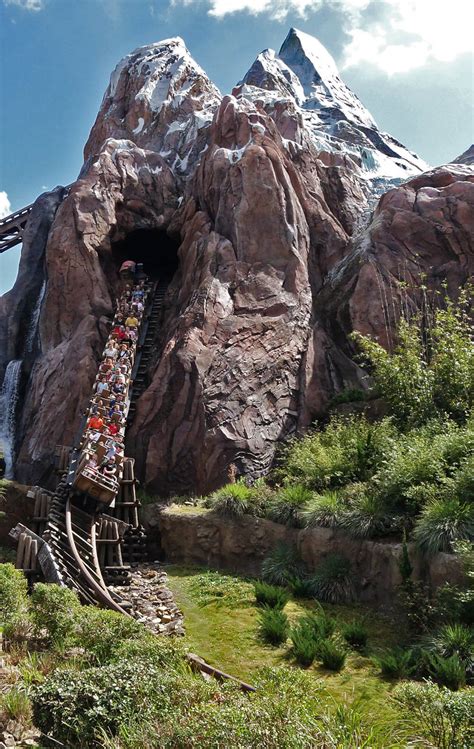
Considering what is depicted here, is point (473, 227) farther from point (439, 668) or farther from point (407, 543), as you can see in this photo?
point (439, 668)

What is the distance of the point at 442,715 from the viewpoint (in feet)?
15.0

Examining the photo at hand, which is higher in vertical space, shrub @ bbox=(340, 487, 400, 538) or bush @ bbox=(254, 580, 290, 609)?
shrub @ bbox=(340, 487, 400, 538)

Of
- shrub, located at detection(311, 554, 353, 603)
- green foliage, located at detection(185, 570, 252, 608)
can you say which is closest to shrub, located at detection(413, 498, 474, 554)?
shrub, located at detection(311, 554, 353, 603)

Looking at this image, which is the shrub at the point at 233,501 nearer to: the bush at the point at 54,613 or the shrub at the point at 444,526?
the shrub at the point at 444,526

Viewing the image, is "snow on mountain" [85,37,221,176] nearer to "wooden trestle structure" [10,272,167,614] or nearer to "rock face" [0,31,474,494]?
"rock face" [0,31,474,494]

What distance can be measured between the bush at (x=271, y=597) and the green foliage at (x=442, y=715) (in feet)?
18.8

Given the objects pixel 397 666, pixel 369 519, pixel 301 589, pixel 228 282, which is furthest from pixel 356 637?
pixel 228 282

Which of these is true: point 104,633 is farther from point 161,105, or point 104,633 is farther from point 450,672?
point 161,105

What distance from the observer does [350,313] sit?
23.5m

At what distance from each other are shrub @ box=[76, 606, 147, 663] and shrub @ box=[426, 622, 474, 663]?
3991 millimetres

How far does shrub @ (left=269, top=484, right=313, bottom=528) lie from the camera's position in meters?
13.6

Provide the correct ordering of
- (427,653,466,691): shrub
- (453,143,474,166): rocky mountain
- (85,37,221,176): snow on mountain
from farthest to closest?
(453,143,474,166): rocky mountain < (85,37,221,176): snow on mountain < (427,653,466,691): shrub

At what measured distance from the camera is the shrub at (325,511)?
12.3 meters

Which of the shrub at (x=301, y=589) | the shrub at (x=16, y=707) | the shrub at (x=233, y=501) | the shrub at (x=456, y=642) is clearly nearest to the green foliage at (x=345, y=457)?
the shrub at (x=233, y=501)
